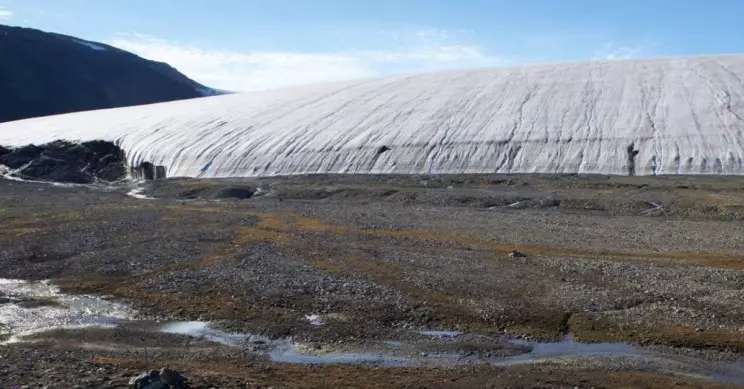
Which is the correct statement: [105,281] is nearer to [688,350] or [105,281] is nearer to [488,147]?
[688,350]

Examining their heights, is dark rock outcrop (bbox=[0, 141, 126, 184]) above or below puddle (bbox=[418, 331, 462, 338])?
above

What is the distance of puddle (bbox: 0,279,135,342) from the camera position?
49.8 ft

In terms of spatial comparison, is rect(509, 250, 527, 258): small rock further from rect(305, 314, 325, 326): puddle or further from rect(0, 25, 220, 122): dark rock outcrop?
rect(0, 25, 220, 122): dark rock outcrop

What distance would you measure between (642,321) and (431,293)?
197 inches

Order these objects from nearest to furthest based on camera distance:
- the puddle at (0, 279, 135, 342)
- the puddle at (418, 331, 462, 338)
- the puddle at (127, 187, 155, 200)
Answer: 1. the puddle at (418, 331, 462, 338)
2. the puddle at (0, 279, 135, 342)
3. the puddle at (127, 187, 155, 200)

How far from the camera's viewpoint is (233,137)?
62.5 m

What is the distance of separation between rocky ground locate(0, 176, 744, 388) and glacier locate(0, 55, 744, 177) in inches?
400

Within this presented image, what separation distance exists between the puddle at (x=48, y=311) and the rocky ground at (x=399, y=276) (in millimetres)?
621

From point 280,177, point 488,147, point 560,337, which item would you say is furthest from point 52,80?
point 560,337

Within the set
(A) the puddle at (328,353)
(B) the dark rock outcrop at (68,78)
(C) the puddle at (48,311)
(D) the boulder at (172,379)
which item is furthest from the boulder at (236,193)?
(B) the dark rock outcrop at (68,78)

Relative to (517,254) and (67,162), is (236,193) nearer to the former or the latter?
(67,162)

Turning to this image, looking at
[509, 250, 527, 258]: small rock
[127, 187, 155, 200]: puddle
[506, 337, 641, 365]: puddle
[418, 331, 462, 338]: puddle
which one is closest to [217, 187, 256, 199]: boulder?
[127, 187, 155, 200]: puddle

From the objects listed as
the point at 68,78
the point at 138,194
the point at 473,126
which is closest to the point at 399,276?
the point at 138,194

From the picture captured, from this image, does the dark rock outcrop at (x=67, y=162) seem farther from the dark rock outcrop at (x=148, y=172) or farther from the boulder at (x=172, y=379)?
the boulder at (x=172, y=379)
